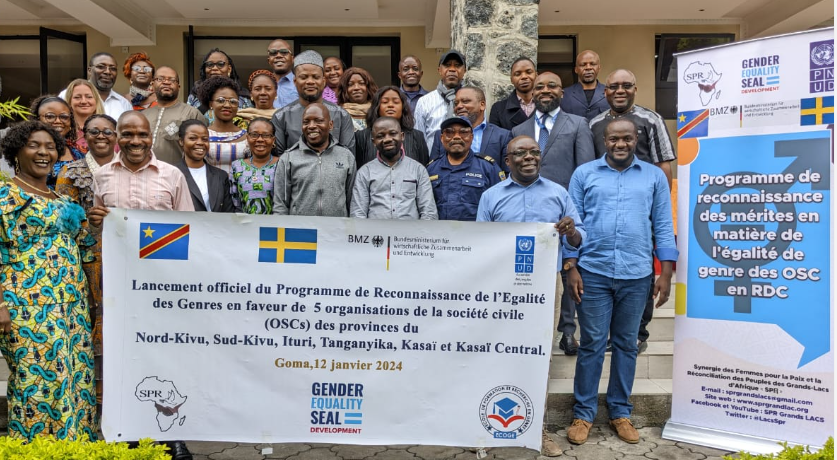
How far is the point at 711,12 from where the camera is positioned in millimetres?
10070

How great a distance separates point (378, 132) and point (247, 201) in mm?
963

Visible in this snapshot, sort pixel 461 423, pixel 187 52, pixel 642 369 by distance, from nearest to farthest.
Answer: pixel 461 423, pixel 642 369, pixel 187 52

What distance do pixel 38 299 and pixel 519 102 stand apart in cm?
379

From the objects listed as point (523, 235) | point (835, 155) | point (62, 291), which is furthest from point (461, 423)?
point (835, 155)

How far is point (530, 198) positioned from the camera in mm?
3898

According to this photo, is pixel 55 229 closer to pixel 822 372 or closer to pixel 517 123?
pixel 517 123

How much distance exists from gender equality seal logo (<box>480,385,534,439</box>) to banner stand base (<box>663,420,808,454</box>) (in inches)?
46.6

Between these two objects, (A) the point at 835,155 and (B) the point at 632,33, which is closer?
(A) the point at 835,155

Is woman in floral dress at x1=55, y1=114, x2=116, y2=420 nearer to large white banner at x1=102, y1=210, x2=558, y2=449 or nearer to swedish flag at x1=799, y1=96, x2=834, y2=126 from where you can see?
large white banner at x1=102, y1=210, x2=558, y2=449

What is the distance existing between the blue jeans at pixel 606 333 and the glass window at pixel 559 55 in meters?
7.42

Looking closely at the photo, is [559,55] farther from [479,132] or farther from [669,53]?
[479,132]

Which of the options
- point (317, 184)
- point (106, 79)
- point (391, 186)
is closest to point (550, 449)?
point (391, 186)

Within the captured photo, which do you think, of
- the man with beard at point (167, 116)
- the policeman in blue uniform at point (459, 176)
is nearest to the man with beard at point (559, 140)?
the policeman in blue uniform at point (459, 176)

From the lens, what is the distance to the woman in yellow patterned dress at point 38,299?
3.21m
